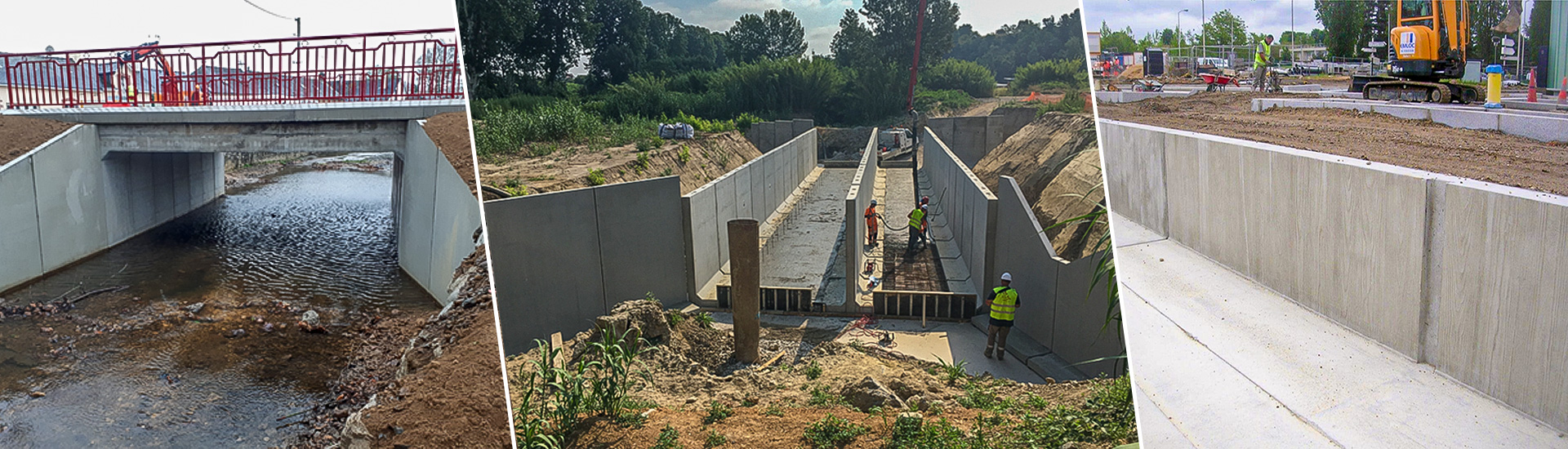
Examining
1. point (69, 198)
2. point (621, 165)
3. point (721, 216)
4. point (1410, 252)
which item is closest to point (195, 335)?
point (69, 198)

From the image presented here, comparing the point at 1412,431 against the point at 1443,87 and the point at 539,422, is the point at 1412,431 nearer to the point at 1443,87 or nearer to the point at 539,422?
the point at 539,422

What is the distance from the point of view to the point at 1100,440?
2654 mm

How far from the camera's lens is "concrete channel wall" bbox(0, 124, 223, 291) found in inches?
674

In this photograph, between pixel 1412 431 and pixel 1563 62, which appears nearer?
pixel 1412 431

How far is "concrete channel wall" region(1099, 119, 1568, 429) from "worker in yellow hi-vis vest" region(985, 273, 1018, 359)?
1.20 m

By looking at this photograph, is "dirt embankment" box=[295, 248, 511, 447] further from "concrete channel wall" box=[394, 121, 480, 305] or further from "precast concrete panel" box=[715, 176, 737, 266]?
"precast concrete panel" box=[715, 176, 737, 266]

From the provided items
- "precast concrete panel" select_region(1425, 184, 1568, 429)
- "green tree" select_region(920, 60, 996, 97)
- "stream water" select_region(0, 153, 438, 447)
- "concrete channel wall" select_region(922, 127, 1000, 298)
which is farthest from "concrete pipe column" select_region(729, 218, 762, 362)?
"stream water" select_region(0, 153, 438, 447)

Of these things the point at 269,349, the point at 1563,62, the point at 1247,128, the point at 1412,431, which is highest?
the point at 1563,62

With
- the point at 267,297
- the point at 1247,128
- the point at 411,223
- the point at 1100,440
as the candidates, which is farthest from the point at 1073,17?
the point at 267,297

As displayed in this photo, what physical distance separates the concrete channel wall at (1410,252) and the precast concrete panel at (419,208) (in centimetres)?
1191

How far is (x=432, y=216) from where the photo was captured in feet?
46.2

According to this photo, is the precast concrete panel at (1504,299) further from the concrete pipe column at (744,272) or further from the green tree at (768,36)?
the concrete pipe column at (744,272)

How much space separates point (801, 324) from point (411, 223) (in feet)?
45.2

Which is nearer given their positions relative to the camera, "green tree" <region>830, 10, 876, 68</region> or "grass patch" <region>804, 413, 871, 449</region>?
"grass patch" <region>804, 413, 871, 449</region>
